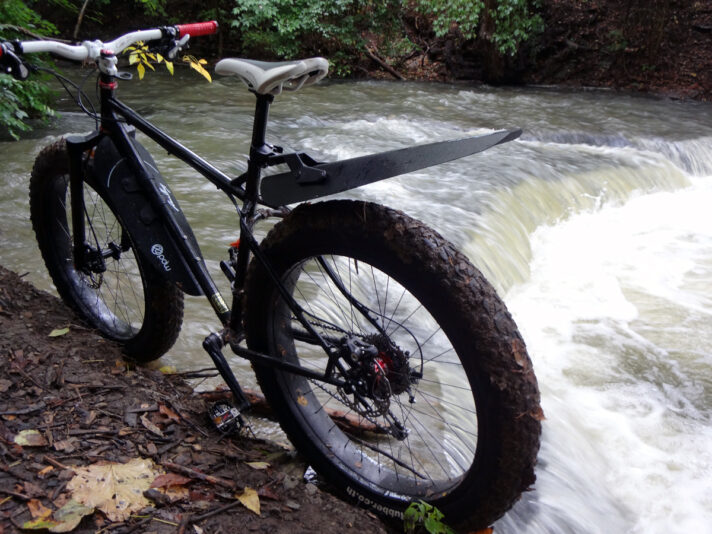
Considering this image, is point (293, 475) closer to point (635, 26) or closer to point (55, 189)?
point (55, 189)

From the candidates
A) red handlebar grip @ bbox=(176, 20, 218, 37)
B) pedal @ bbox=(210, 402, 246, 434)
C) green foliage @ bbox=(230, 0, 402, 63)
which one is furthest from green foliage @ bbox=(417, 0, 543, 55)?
pedal @ bbox=(210, 402, 246, 434)

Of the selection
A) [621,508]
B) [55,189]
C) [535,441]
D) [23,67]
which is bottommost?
[621,508]

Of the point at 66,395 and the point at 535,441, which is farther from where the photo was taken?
the point at 66,395

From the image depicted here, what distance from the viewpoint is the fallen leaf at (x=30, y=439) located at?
89.2 inches

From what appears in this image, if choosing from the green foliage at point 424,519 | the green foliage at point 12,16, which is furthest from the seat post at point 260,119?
the green foliage at point 12,16

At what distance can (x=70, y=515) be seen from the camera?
195cm

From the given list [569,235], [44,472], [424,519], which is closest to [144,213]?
[44,472]

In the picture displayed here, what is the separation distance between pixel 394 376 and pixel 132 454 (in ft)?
3.39

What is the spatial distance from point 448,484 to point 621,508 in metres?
1.59

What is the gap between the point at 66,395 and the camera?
262 cm

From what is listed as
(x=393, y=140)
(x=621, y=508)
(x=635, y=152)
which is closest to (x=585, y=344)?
(x=621, y=508)

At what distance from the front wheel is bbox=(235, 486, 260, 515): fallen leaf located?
35 centimetres

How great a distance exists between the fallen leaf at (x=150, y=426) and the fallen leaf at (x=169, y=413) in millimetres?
84

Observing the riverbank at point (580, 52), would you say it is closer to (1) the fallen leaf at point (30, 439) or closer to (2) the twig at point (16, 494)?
(1) the fallen leaf at point (30, 439)
